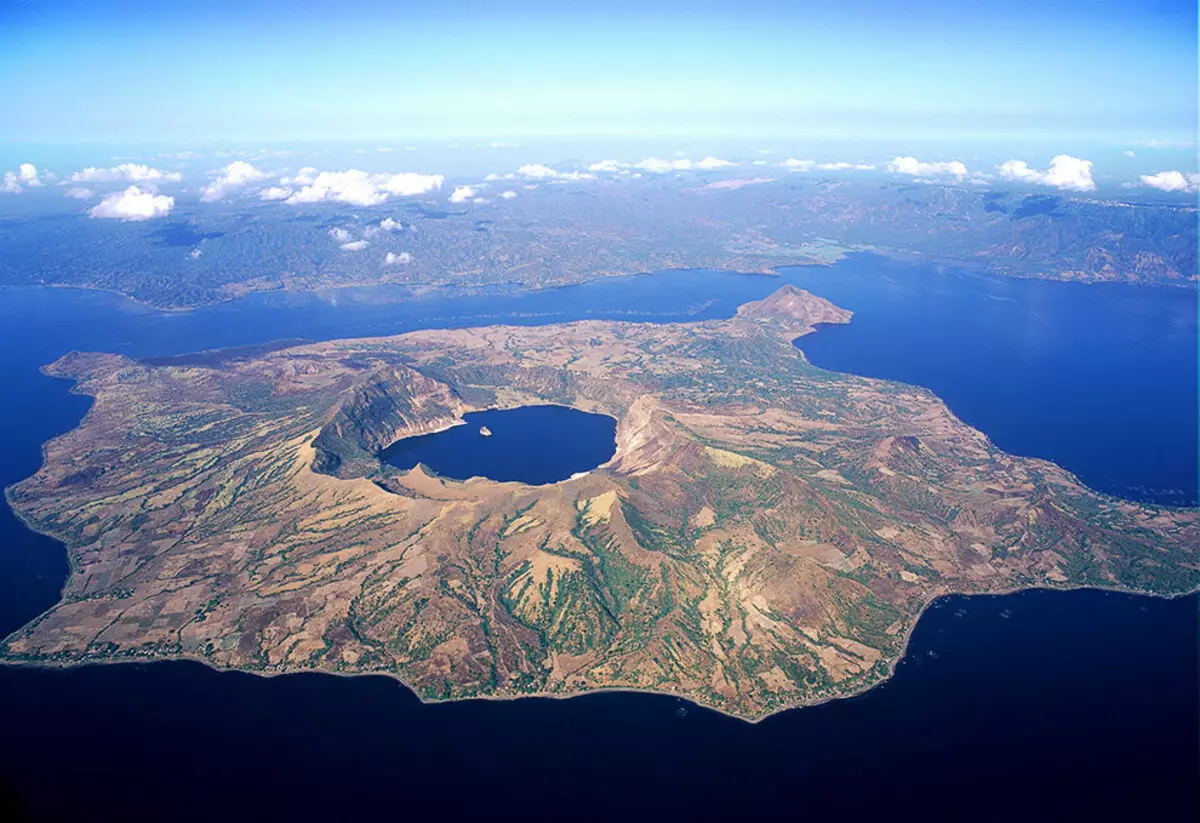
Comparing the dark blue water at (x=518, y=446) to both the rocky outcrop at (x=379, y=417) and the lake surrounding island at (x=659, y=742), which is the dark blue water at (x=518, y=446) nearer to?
the rocky outcrop at (x=379, y=417)

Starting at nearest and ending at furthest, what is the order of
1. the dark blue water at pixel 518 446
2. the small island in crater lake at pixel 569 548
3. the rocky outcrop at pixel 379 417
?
1. the small island in crater lake at pixel 569 548
2. the rocky outcrop at pixel 379 417
3. the dark blue water at pixel 518 446

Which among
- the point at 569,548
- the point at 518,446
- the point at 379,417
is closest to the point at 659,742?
the point at 569,548

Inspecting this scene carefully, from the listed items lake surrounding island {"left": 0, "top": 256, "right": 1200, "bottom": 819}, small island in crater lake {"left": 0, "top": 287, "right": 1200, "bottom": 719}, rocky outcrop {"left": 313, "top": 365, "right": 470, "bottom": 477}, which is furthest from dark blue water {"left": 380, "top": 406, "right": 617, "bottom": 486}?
lake surrounding island {"left": 0, "top": 256, "right": 1200, "bottom": 819}

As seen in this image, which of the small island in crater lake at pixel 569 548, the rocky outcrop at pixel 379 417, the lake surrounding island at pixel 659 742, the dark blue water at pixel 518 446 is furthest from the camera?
the dark blue water at pixel 518 446

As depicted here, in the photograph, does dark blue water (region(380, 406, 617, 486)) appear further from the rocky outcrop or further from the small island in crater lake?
the small island in crater lake

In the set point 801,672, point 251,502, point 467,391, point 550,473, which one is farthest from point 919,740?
point 467,391

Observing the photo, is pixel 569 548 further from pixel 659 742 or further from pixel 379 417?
pixel 379 417

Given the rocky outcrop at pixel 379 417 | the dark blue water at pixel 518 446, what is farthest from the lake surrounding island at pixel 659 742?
the dark blue water at pixel 518 446
